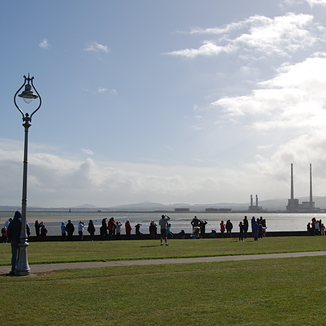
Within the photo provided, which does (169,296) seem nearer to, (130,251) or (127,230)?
(130,251)

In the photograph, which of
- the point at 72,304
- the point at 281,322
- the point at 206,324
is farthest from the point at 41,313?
the point at 281,322

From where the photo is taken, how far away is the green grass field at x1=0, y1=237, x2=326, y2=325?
289 inches

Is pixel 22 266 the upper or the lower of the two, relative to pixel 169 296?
upper

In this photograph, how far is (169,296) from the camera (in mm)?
9102

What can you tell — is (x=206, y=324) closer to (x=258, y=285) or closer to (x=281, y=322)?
(x=281, y=322)

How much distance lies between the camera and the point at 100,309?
8.04 meters

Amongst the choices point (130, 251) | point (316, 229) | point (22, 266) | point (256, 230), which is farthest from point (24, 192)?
point (316, 229)

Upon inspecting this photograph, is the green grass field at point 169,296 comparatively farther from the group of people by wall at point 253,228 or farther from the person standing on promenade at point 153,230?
the person standing on promenade at point 153,230

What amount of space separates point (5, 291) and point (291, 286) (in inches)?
238

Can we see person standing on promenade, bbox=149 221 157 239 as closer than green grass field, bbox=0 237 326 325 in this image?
No

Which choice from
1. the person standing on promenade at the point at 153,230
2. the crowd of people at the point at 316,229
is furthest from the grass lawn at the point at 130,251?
the crowd of people at the point at 316,229

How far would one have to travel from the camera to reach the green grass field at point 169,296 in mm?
7348

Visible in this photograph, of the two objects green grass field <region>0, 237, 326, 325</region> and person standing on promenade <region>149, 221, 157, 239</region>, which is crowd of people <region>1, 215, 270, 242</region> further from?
green grass field <region>0, 237, 326, 325</region>

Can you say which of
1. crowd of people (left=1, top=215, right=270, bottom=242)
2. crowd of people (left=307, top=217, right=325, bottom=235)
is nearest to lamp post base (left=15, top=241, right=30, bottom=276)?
crowd of people (left=1, top=215, right=270, bottom=242)
